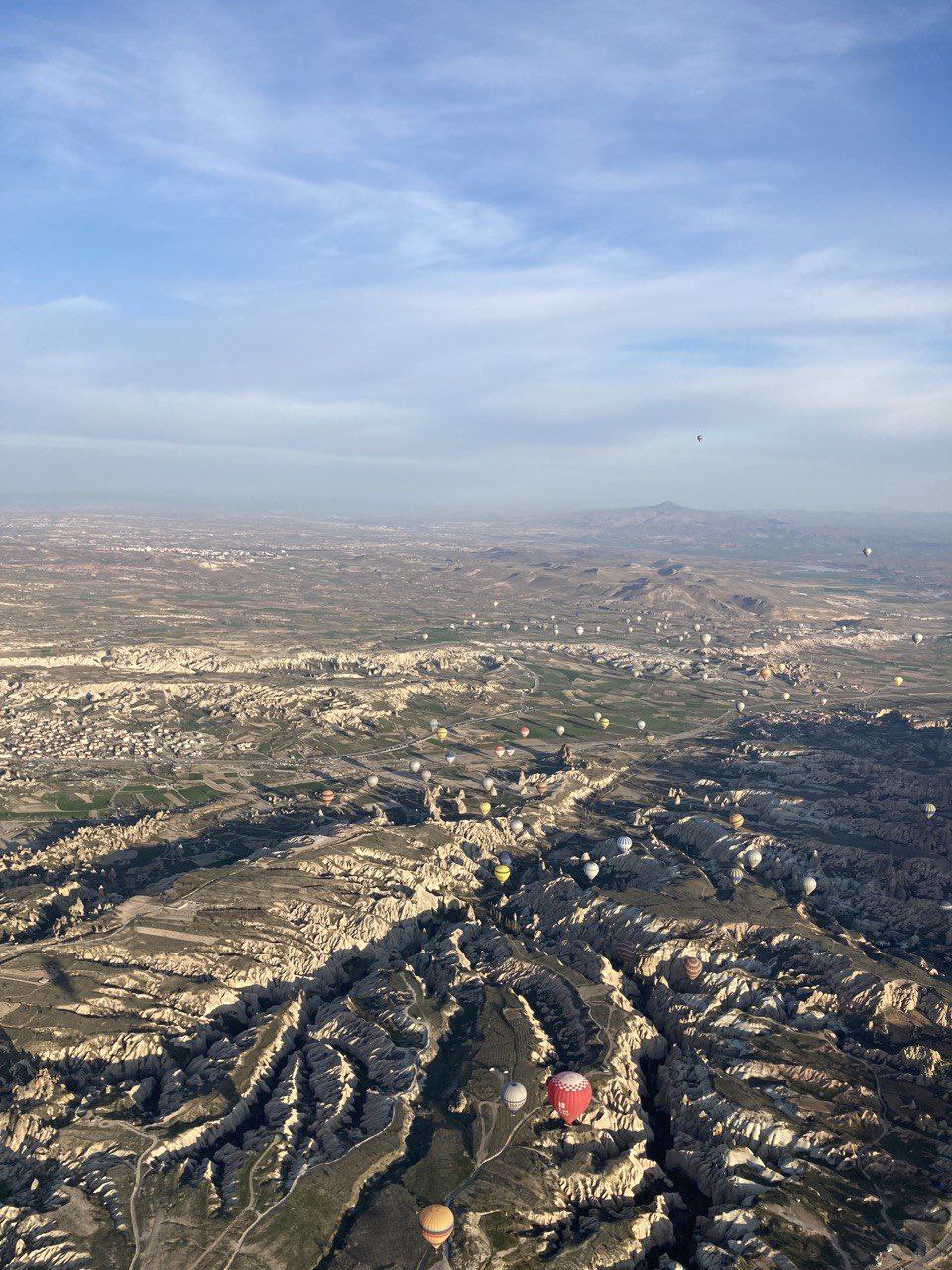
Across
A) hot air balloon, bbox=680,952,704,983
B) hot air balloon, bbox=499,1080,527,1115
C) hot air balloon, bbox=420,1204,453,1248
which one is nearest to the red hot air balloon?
hot air balloon, bbox=499,1080,527,1115

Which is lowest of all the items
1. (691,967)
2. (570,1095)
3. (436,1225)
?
(691,967)

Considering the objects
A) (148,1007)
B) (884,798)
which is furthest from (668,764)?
(148,1007)

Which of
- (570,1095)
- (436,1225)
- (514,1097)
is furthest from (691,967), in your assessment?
(436,1225)

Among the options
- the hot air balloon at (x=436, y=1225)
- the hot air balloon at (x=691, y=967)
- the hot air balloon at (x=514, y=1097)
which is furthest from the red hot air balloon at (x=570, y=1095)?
the hot air balloon at (x=691, y=967)

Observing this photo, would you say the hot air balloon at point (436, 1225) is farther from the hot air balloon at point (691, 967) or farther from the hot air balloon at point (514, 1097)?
the hot air balloon at point (691, 967)

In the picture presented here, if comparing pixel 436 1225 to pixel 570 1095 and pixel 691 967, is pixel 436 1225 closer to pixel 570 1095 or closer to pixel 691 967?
pixel 570 1095
